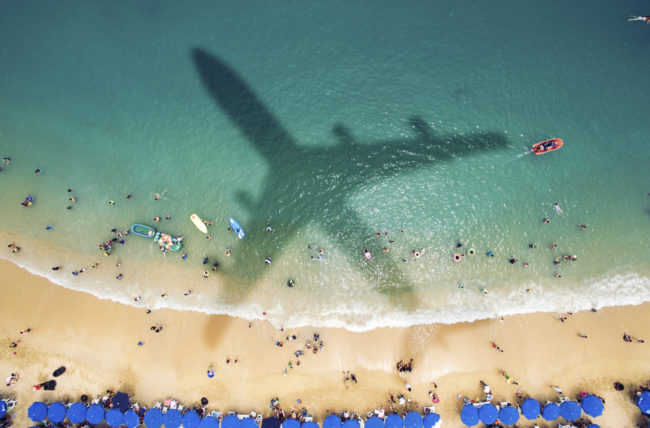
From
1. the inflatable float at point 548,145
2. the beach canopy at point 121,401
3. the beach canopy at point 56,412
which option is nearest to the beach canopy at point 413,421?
the beach canopy at point 121,401

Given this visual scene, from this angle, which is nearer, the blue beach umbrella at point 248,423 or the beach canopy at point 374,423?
the beach canopy at point 374,423

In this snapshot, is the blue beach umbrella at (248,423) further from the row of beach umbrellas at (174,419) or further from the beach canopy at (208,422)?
the beach canopy at (208,422)

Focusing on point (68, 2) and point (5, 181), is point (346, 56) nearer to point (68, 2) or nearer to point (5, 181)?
point (68, 2)

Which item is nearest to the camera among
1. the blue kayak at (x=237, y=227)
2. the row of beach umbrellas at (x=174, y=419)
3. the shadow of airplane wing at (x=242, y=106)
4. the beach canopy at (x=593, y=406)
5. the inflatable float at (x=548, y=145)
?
the beach canopy at (x=593, y=406)

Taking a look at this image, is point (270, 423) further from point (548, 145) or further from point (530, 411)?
point (548, 145)

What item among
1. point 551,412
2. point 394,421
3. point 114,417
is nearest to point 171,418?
point 114,417

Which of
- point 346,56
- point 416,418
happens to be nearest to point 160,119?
point 346,56
